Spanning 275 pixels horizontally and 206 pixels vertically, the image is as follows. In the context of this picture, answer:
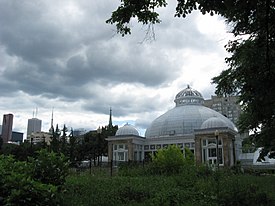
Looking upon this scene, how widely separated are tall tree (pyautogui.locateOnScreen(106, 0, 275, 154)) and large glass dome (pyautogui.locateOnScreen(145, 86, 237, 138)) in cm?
3566

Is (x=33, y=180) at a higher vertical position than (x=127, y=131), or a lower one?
lower

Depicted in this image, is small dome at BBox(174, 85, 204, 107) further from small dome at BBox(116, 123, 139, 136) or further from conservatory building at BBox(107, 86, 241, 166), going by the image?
small dome at BBox(116, 123, 139, 136)

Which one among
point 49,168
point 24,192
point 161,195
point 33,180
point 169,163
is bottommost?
point 161,195

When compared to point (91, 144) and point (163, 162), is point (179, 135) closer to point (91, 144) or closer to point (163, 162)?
point (91, 144)

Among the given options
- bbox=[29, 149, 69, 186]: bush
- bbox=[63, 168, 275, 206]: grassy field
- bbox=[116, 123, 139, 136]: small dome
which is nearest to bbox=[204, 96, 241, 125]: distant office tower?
bbox=[116, 123, 139, 136]: small dome

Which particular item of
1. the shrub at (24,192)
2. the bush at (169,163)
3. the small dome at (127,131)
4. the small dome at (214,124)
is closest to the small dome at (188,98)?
the small dome at (127,131)

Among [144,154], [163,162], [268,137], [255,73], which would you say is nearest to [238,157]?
[144,154]

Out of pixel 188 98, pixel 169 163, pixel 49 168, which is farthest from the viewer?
pixel 188 98

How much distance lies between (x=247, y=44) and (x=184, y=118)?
46.1m

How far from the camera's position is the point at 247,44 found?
10703 millimetres

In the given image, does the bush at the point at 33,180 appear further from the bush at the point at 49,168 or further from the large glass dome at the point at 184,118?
the large glass dome at the point at 184,118

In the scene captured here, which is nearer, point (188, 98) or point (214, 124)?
point (214, 124)

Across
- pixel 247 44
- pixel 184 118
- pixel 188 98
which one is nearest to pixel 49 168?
pixel 247 44

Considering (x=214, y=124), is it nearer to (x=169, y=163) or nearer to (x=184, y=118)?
(x=184, y=118)
